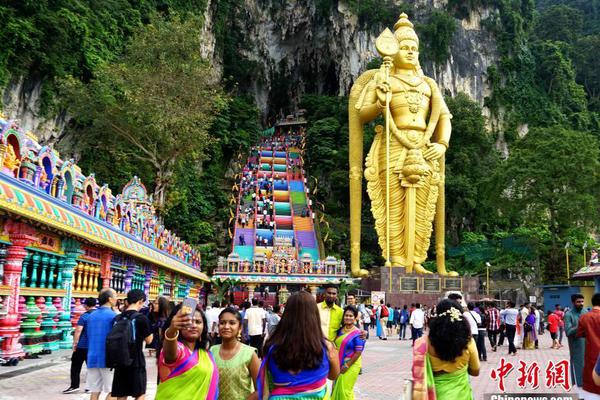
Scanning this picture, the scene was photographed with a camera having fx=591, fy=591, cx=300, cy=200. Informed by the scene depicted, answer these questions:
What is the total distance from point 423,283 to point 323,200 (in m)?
16.3

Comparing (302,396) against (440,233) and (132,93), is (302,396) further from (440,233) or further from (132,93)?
(440,233)

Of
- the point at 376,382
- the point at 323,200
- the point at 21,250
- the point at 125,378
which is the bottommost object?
the point at 376,382

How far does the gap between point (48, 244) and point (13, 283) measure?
1076 mm

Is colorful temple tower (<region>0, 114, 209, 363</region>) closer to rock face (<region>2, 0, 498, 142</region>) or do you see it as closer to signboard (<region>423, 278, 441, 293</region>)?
signboard (<region>423, 278, 441, 293</region>)

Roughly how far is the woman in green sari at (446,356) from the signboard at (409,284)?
15.0m

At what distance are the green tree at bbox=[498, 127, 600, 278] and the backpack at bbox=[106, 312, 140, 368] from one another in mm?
20687

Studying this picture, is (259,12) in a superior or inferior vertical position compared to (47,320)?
superior

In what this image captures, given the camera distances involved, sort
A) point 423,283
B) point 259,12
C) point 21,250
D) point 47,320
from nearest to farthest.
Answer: point 21,250 < point 47,320 < point 423,283 < point 259,12

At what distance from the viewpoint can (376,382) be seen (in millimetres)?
6781

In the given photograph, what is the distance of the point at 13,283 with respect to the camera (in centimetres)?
651

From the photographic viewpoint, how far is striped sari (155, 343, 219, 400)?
2658 millimetres

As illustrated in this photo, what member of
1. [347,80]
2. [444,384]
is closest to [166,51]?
[444,384]

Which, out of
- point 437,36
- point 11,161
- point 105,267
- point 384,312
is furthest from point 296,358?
point 437,36

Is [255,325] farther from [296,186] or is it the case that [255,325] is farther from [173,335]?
[296,186]
